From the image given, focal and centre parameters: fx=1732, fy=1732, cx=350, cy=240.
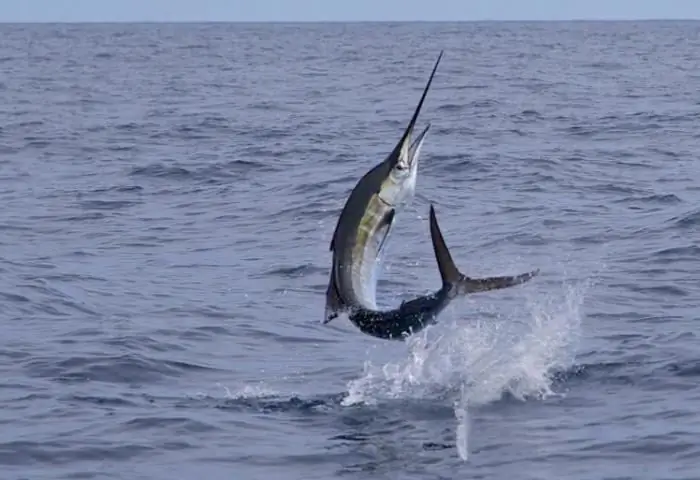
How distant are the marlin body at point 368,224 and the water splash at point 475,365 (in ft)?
5.76

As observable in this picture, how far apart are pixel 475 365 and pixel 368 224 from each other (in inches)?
156

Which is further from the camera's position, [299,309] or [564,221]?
[564,221]

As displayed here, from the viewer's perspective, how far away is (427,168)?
83.9 ft

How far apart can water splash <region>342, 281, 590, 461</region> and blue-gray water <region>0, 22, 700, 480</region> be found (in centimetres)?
3

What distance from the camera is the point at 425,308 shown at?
29.4 feet

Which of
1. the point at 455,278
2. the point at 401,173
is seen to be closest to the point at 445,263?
the point at 455,278

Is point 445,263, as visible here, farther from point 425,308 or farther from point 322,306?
point 322,306

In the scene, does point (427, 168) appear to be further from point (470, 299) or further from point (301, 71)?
point (301, 71)

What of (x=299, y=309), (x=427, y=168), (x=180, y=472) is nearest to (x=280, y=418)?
(x=180, y=472)

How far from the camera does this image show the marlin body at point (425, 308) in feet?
28.4

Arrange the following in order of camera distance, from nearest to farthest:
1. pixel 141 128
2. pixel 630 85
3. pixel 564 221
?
pixel 564 221, pixel 141 128, pixel 630 85

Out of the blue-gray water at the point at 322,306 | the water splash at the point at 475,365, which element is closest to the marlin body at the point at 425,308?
the blue-gray water at the point at 322,306

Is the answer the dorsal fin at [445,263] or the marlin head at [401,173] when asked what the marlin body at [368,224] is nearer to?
the marlin head at [401,173]

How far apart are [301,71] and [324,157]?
3078 cm
